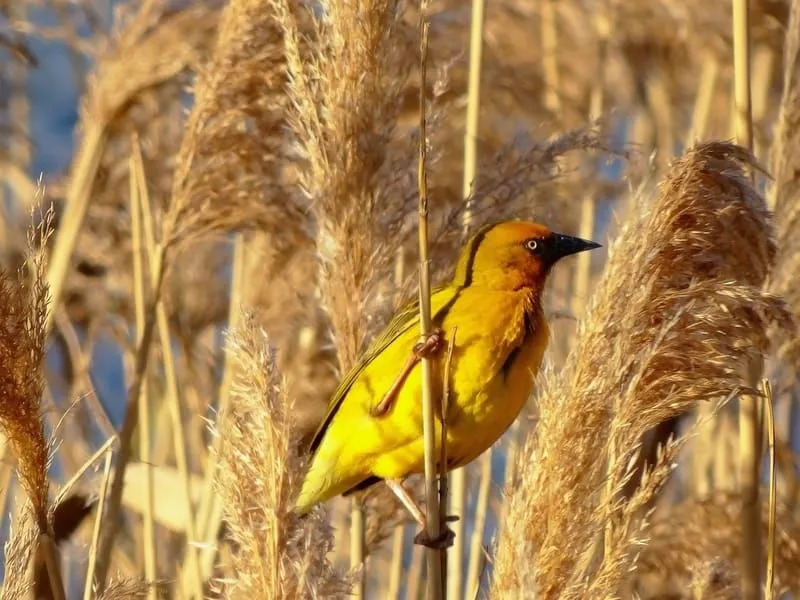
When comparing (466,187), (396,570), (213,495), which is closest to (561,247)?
(466,187)

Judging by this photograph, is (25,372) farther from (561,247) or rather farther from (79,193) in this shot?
(79,193)

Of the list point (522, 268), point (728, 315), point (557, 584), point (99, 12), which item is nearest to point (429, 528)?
point (557, 584)

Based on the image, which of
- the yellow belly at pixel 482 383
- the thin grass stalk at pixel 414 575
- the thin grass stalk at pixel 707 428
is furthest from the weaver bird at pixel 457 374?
the thin grass stalk at pixel 707 428

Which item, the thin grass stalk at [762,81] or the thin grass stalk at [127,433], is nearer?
the thin grass stalk at [127,433]

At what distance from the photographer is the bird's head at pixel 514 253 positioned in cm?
283

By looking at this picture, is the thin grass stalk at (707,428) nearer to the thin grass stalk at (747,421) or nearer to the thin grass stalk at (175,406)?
the thin grass stalk at (747,421)

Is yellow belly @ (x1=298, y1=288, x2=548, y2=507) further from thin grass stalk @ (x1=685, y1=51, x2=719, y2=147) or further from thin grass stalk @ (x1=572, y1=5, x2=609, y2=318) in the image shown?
thin grass stalk @ (x1=685, y1=51, x2=719, y2=147)

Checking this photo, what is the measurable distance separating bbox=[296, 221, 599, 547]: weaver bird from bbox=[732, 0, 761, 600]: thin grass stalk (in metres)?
0.45

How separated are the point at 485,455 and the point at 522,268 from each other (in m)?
0.92

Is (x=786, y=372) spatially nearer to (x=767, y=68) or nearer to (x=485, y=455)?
(x=485, y=455)

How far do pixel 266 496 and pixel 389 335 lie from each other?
95 centimetres

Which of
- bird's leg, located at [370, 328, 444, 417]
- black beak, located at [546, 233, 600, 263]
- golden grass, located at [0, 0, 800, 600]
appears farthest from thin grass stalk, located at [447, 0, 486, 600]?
bird's leg, located at [370, 328, 444, 417]

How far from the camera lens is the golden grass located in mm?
1887

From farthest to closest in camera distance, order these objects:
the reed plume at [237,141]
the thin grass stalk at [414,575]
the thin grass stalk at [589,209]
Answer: the thin grass stalk at [589,209] → the thin grass stalk at [414,575] → the reed plume at [237,141]
